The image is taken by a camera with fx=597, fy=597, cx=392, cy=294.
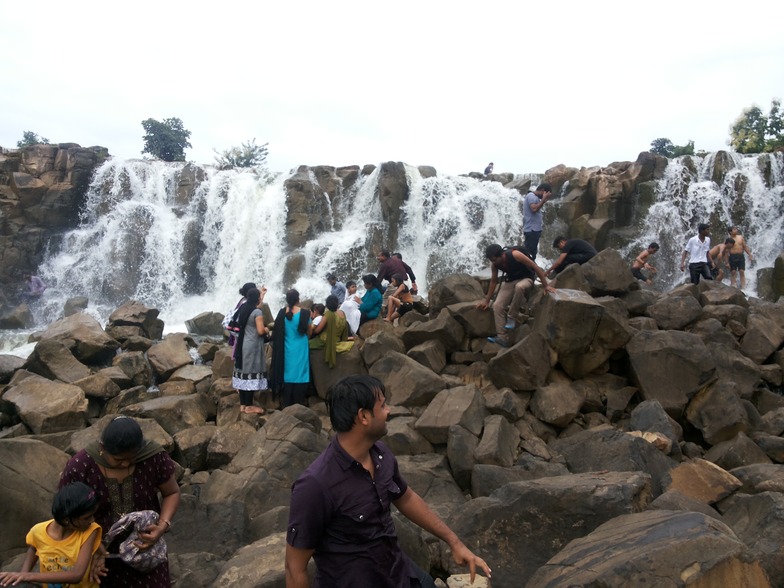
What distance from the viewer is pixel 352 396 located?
2.41m

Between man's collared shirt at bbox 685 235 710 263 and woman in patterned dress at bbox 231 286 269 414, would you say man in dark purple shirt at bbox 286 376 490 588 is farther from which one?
man's collared shirt at bbox 685 235 710 263

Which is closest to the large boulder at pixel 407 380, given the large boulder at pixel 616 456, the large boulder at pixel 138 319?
the large boulder at pixel 616 456

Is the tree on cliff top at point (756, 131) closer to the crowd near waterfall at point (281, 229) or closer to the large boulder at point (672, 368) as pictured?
the crowd near waterfall at point (281, 229)

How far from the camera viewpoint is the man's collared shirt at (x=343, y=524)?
226 cm

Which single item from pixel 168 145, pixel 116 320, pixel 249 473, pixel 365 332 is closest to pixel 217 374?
pixel 365 332

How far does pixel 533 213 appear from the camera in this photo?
9742 millimetres

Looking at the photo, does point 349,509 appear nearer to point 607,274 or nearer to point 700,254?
point 607,274

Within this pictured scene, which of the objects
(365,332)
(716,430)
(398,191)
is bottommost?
(716,430)

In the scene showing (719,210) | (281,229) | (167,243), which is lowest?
(167,243)

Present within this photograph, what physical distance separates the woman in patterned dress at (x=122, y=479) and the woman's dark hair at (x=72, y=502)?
130 mm

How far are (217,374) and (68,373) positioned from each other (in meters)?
2.88

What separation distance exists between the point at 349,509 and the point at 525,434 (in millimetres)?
4474

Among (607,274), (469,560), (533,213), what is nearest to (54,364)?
(533,213)

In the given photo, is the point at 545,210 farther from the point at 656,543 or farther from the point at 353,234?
the point at 656,543
